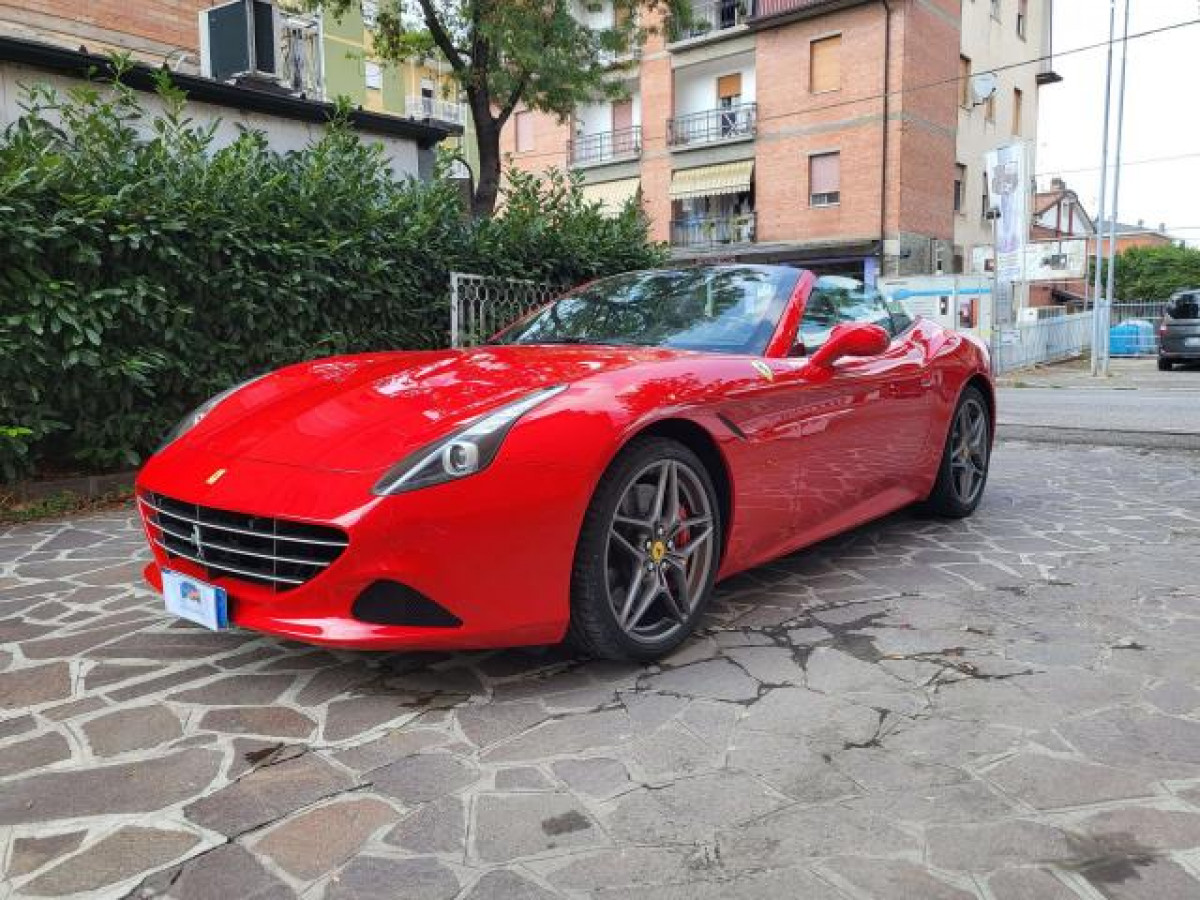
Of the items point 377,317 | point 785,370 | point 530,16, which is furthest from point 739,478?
point 530,16

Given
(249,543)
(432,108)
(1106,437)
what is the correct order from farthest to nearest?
(432,108) → (1106,437) → (249,543)

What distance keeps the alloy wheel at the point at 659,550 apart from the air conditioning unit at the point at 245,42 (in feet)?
26.7

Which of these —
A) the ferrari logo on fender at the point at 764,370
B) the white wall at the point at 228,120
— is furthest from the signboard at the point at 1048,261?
the ferrari logo on fender at the point at 764,370

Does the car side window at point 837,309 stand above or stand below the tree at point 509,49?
below

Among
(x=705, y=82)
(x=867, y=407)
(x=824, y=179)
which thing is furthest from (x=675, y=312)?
(x=705, y=82)

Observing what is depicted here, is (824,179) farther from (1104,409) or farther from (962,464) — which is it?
(962,464)

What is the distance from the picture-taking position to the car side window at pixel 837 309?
147 inches

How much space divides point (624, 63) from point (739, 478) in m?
11.3

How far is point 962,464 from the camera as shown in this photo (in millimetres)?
4961

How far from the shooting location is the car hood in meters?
2.57

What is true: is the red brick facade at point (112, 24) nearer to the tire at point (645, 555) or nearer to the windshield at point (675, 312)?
the windshield at point (675, 312)

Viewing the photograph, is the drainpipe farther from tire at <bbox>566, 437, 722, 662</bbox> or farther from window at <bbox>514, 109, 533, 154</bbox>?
tire at <bbox>566, 437, 722, 662</bbox>

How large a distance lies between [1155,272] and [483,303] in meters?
45.4

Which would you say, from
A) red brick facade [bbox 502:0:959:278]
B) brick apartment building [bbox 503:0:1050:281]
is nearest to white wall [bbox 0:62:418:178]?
brick apartment building [bbox 503:0:1050:281]
